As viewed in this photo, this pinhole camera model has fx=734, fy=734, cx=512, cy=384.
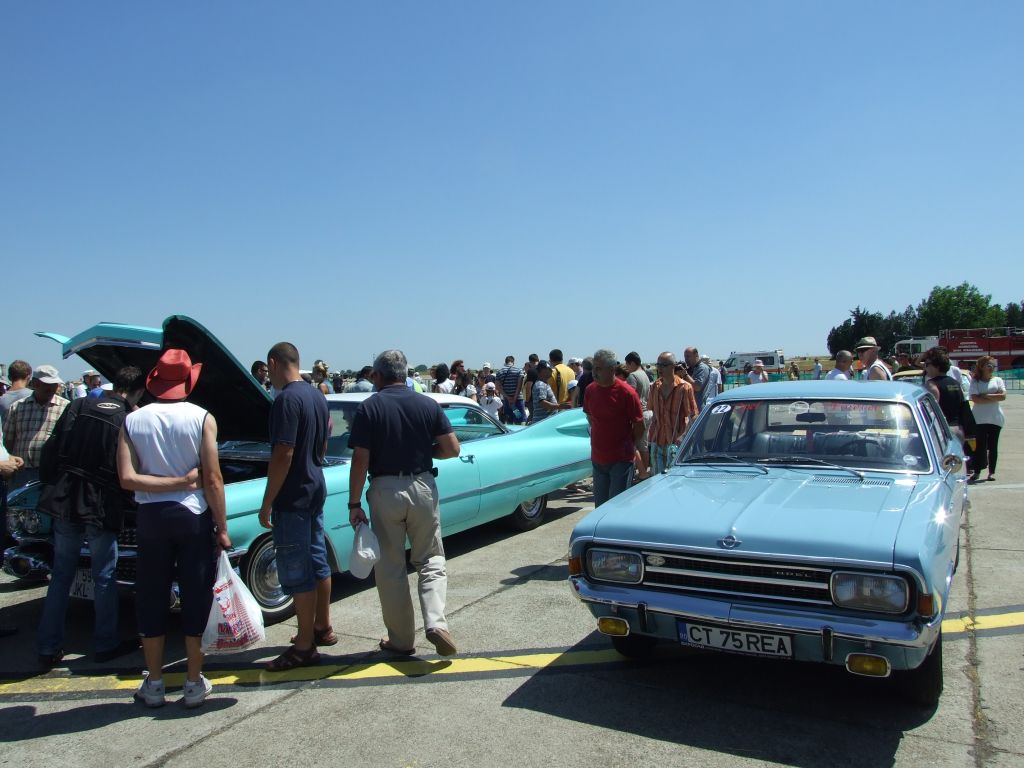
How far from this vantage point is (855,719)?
11.1ft

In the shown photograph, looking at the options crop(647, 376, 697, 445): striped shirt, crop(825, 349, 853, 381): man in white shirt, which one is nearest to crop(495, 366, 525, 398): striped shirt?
crop(825, 349, 853, 381): man in white shirt

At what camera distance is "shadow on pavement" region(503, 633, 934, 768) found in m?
3.17

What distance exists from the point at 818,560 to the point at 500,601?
270 centimetres

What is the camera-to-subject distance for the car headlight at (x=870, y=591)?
303cm

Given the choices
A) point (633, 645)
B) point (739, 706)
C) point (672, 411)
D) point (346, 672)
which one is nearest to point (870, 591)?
point (739, 706)

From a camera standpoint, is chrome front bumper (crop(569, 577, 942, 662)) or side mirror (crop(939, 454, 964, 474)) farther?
side mirror (crop(939, 454, 964, 474))

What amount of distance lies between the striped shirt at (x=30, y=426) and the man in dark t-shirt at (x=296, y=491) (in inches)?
104

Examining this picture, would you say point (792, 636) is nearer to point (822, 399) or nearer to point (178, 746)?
point (822, 399)

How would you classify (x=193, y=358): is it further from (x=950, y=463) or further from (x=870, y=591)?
(x=950, y=463)

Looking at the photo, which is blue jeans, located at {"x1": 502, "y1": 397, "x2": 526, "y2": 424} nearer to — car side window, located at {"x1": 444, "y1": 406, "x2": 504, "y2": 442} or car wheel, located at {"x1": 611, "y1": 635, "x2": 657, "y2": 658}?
car side window, located at {"x1": 444, "y1": 406, "x2": 504, "y2": 442}

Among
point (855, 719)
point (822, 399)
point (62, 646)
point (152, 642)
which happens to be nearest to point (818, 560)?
point (855, 719)

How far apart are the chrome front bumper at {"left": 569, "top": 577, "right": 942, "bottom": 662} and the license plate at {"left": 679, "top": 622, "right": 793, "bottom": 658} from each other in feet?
0.11

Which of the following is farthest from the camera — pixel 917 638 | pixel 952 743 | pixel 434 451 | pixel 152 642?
pixel 434 451

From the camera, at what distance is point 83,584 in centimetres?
479
